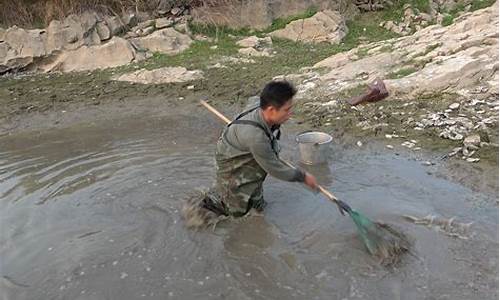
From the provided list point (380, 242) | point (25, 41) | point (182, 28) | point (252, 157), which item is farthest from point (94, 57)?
point (380, 242)

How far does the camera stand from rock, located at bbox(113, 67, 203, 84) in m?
10.3

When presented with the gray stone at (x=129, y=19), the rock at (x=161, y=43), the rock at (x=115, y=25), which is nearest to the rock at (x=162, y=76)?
the rock at (x=161, y=43)

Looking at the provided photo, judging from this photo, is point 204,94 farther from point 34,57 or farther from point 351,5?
point 351,5

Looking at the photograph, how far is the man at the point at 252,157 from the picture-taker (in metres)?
4.15

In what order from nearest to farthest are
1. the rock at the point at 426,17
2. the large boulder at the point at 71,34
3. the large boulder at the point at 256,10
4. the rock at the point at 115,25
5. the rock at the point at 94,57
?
1. the rock at the point at 94,57
2. the large boulder at the point at 71,34
3. the rock at the point at 115,25
4. the large boulder at the point at 256,10
5. the rock at the point at 426,17

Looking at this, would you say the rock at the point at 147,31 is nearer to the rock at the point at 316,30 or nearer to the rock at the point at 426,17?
the rock at the point at 316,30

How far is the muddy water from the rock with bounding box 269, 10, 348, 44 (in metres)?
6.52

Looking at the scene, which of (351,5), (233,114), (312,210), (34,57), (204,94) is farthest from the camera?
(351,5)

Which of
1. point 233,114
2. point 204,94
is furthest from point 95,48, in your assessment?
point 233,114

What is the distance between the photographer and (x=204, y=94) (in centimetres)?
941

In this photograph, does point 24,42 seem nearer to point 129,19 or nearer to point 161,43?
point 129,19

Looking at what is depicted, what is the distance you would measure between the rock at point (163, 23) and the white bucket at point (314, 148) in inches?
301

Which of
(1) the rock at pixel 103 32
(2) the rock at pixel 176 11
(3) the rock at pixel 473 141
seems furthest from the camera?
(2) the rock at pixel 176 11

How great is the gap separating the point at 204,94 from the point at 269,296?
233 inches
